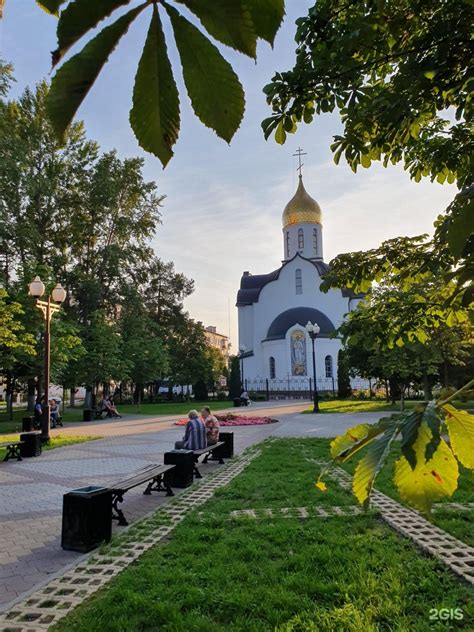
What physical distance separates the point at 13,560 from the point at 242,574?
2687 millimetres

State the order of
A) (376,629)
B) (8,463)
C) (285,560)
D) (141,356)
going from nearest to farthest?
(376,629)
(285,560)
(8,463)
(141,356)

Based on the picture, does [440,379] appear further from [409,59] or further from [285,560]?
[409,59]

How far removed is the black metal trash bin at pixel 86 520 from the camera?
5.54 meters

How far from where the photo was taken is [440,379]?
28.8 meters

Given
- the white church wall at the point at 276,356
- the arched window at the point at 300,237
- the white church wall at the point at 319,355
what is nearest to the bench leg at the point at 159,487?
the white church wall at the point at 319,355

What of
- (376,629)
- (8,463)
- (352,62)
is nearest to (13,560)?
(376,629)

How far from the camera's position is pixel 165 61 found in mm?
771

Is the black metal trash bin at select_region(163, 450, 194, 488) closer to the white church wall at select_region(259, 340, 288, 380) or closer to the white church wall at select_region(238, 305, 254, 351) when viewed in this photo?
the white church wall at select_region(259, 340, 288, 380)

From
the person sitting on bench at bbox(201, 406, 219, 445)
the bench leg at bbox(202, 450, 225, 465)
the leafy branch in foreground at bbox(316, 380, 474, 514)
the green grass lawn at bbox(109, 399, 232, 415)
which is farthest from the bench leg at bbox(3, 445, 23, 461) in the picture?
the green grass lawn at bbox(109, 399, 232, 415)

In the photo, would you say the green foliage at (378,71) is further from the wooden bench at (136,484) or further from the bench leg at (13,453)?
the bench leg at (13,453)

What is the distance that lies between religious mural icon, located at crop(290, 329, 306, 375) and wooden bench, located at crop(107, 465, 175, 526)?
1580 inches

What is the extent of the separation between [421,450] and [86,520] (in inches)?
220

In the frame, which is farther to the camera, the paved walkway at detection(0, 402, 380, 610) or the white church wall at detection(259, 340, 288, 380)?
the white church wall at detection(259, 340, 288, 380)

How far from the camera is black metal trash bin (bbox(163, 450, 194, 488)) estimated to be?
8.78 metres
